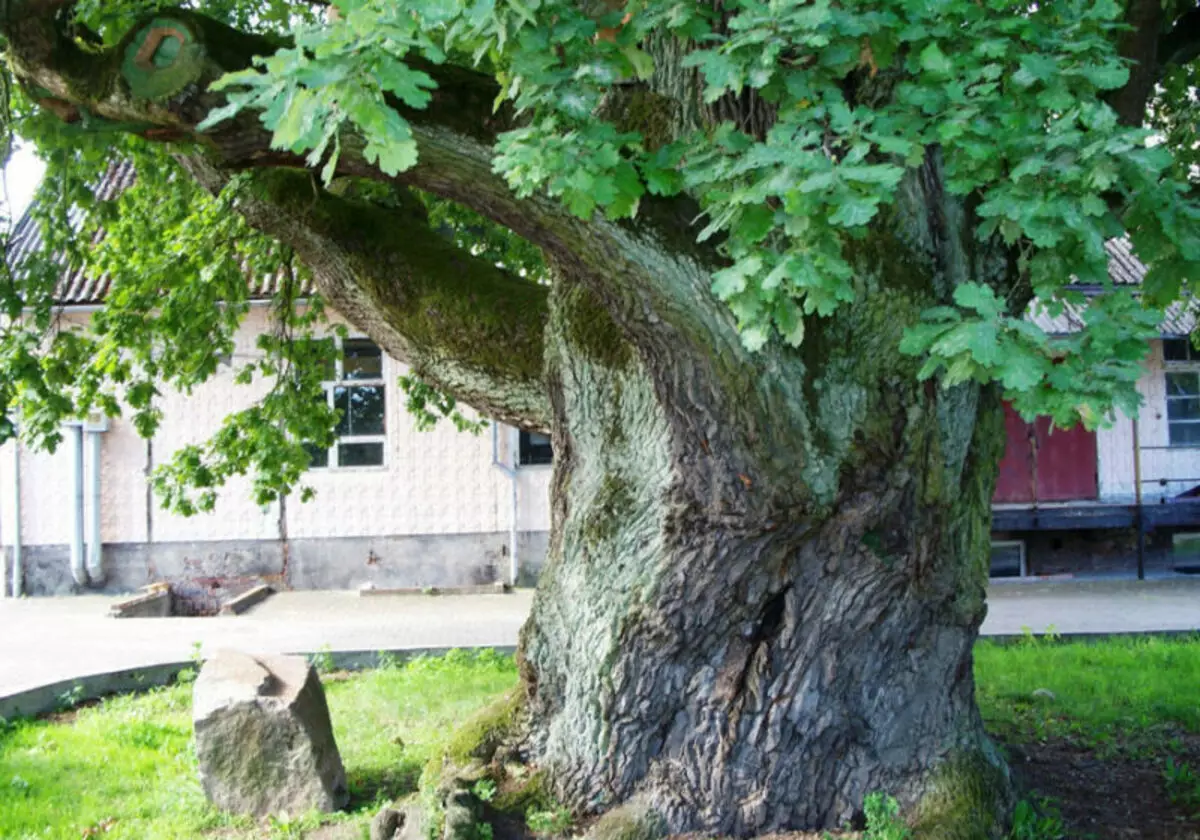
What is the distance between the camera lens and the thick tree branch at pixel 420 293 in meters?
5.85

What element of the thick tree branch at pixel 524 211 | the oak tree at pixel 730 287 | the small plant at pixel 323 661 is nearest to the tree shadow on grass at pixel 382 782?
the oak tree at pixel 730 287

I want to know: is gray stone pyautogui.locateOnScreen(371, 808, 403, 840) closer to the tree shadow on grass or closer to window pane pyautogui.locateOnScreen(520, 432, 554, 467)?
the tree shadow on grass

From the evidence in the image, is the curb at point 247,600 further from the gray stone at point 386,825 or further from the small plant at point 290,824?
the gray stone at point 386,825

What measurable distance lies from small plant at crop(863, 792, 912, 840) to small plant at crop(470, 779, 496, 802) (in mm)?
1696

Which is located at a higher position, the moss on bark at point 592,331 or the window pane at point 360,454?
the moss on bark at point 592,331

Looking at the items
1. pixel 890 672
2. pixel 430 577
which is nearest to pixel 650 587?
pixel 890 672

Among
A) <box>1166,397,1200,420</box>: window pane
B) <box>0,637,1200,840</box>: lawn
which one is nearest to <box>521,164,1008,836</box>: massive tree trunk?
<box>0,637,1200,840</box>: lawn

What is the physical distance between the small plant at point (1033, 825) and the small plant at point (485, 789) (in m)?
2.35

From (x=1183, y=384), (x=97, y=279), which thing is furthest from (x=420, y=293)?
(x=1183, y=384)

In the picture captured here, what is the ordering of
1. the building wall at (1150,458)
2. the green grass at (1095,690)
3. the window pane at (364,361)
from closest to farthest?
1. the green grass at (1095,690)
2. the window pane at (364,361)
3. the building wall at (1150,458)

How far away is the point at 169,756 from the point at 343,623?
6.50m

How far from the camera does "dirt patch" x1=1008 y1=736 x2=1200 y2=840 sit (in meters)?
5.21

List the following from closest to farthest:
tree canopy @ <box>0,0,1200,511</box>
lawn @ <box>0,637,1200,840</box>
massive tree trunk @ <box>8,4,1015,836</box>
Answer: tree canopy @ <box>0,0,1200,511</box>, massive tree trunk @ <box>8,4,1015,836</box>, lawn @ <box>0,637,1200,840</box>

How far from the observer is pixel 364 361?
16.5m
